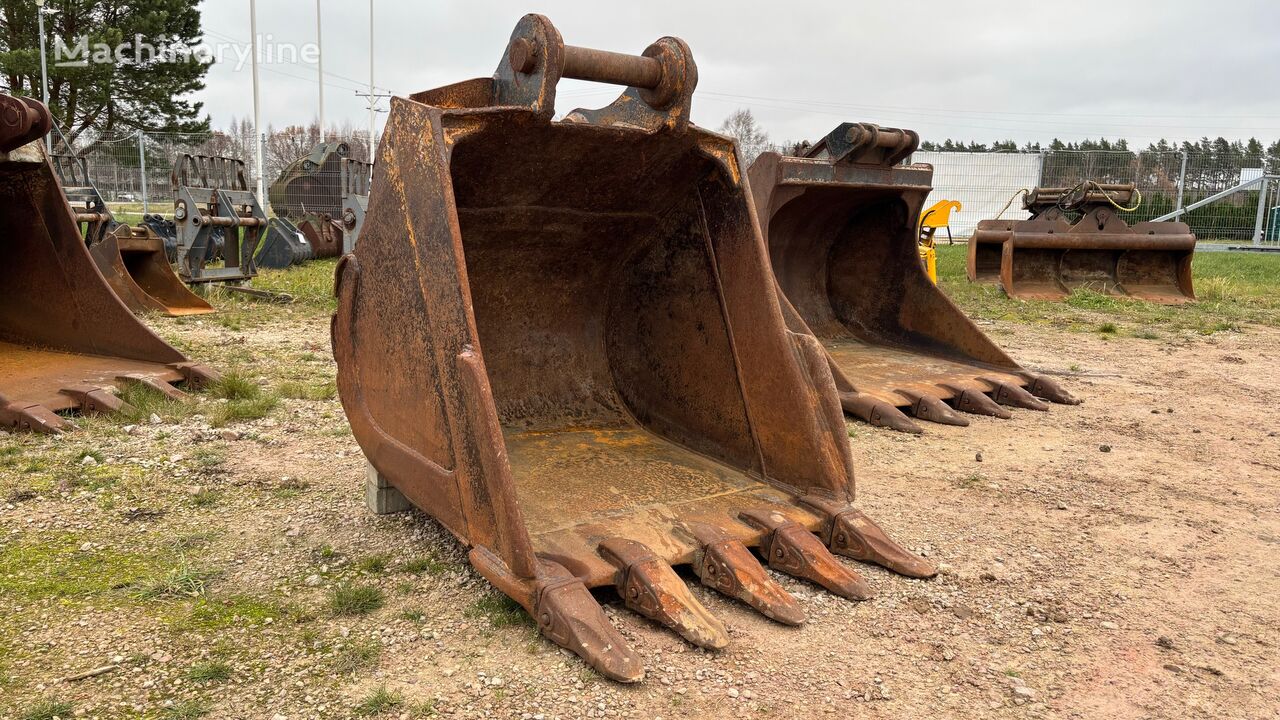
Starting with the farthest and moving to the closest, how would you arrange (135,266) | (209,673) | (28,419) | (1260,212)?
(1260,212), (135,266), (28,419), (209,673)

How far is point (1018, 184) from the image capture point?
890 inches

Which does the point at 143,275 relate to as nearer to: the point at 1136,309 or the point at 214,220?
the point at 214,220

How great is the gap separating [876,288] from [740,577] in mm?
4166

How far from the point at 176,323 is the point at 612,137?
216 inches

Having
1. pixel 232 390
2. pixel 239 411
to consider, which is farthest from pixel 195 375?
pixel 239 411

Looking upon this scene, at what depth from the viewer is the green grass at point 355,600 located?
7.63 ft

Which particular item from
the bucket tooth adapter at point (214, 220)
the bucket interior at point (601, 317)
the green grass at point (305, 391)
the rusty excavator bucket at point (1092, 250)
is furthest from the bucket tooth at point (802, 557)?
the rusty excavator bucket at point (1092, 250)

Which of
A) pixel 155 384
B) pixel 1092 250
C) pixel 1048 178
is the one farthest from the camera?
pixel 1048 178

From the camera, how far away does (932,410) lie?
4.67m

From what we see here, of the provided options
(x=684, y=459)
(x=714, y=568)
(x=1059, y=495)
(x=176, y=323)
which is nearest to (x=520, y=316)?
(x=684, y=459)

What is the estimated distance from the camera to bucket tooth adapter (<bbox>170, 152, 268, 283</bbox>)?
8.80 metres

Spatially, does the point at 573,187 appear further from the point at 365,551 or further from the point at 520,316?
the point at 365,551

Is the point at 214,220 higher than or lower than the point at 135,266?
higher

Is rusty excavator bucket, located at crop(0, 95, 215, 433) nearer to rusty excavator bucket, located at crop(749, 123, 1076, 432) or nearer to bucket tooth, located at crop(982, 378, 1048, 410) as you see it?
rusty excavator bucket, located at crop(749, 123, 1076, 432)
